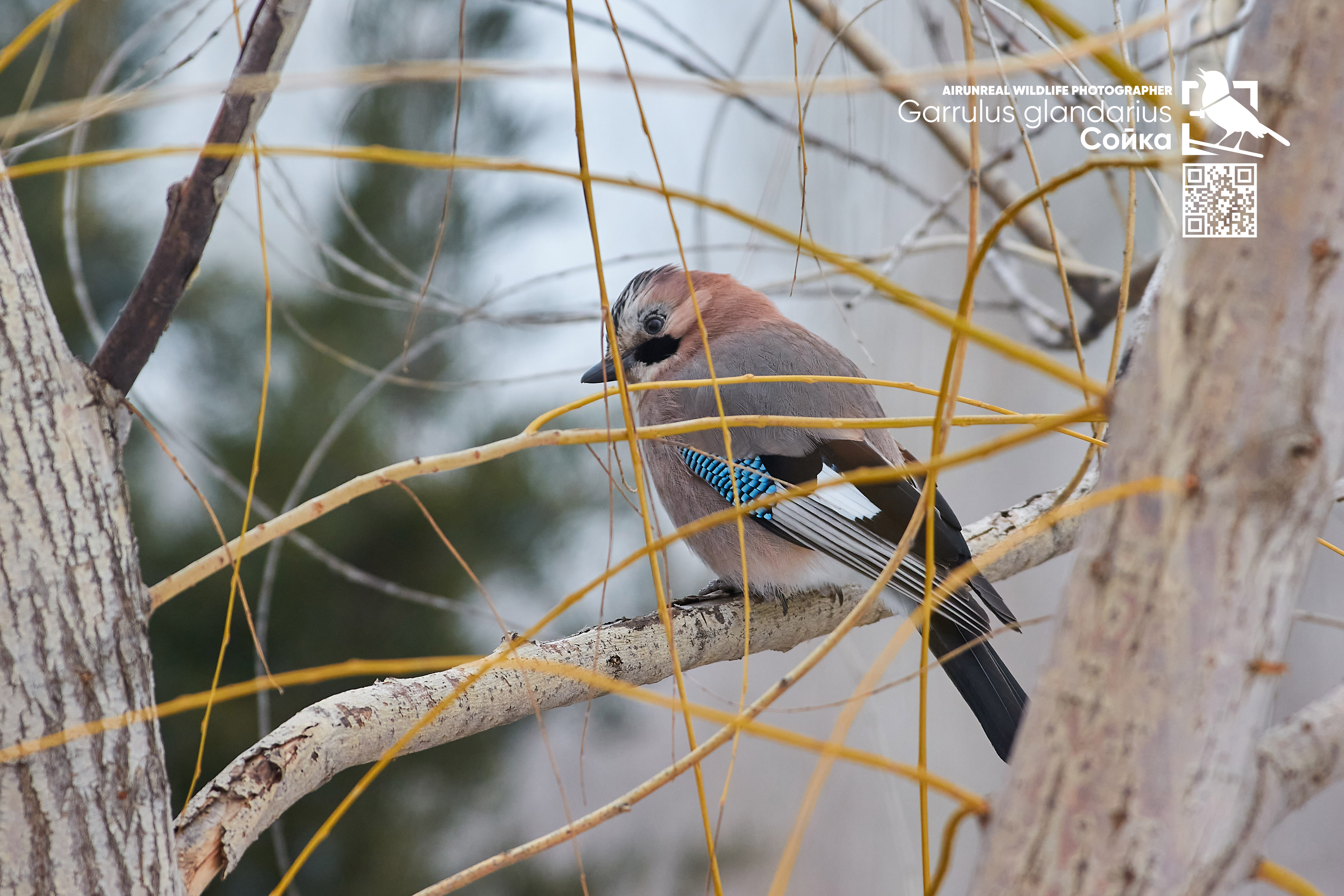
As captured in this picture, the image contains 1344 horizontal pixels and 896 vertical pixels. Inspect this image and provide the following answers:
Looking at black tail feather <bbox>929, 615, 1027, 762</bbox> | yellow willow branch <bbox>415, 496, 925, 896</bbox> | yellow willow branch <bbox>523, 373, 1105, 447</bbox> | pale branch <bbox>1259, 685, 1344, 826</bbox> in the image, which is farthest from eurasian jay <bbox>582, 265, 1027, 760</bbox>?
pale branch <bbox>1259, 685, 1344, 826</bbox>

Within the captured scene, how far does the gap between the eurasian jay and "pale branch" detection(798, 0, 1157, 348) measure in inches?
11.5

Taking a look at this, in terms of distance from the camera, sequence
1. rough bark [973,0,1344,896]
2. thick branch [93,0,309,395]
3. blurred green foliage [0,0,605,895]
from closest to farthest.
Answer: rough bark [973,0,1344,896] < thick branch [93,0,309,395] < blurred green foliage [0,0,605,895]

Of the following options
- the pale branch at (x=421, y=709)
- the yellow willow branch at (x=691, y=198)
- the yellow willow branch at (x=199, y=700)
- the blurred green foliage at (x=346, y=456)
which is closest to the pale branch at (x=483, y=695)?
the pale branch at (x=421, y=709)

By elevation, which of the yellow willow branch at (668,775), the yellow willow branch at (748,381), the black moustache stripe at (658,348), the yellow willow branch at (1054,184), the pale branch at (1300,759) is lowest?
the pale branch at (1300,759)

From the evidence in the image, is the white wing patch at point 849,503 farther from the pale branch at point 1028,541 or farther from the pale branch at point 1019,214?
the pale branch at point 1019,214

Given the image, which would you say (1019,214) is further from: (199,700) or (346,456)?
(346,456)

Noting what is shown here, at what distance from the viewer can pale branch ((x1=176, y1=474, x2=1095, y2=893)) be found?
1.71ft

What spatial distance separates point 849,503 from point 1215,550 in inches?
37.1

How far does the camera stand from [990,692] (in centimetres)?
97

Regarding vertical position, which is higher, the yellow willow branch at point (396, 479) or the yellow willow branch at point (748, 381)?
the yellow willow branch at point (748, 381)

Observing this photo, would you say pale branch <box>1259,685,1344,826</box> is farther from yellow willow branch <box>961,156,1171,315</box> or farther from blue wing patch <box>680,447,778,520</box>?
blue wing patch <box>680,447,778,520</box>

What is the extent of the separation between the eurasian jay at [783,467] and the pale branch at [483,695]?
0.20 ft

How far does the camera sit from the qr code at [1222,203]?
26 centimetres

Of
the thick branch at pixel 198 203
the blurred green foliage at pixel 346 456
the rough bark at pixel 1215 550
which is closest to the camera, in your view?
the rough bark at pixel 1215 550
